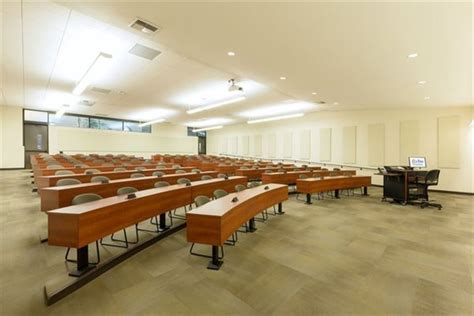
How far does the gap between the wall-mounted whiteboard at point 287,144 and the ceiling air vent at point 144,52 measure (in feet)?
31.3

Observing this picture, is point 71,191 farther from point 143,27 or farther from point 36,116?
point 36,116

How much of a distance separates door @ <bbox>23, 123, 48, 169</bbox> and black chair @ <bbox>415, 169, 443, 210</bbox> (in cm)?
1753

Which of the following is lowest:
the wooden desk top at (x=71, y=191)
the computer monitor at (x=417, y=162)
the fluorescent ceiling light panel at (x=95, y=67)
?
the wooden desk top at (x=71, y=191)

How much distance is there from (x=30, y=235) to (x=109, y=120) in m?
13.2

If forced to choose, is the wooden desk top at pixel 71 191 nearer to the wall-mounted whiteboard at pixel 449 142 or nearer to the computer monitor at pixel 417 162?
the computer monitor at pixel 417 162

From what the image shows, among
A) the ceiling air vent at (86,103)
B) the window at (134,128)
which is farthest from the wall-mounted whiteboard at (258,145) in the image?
the ceiling air vent at (86,103)

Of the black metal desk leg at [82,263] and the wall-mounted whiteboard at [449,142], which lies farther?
the wall-mounted whiteboard at [449,142]

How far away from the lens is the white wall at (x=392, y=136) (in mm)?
8266

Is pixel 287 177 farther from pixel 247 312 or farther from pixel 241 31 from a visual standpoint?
pixel 247 312

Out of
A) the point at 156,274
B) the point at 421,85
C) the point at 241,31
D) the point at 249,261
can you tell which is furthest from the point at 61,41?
the point at 421,85

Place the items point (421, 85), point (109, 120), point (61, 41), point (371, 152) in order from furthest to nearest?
point (109, 120)
point (371, 152)
point (421, 85)
point (61, 41)

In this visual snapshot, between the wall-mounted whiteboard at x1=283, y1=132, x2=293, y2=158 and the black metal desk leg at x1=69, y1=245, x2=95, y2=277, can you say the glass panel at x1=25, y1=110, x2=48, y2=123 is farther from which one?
the black metal desk leg at x1=69, y1=245, x2=95, y2=277

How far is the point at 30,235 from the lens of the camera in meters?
→ 3.81

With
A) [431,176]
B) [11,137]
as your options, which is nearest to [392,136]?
[431,176]
